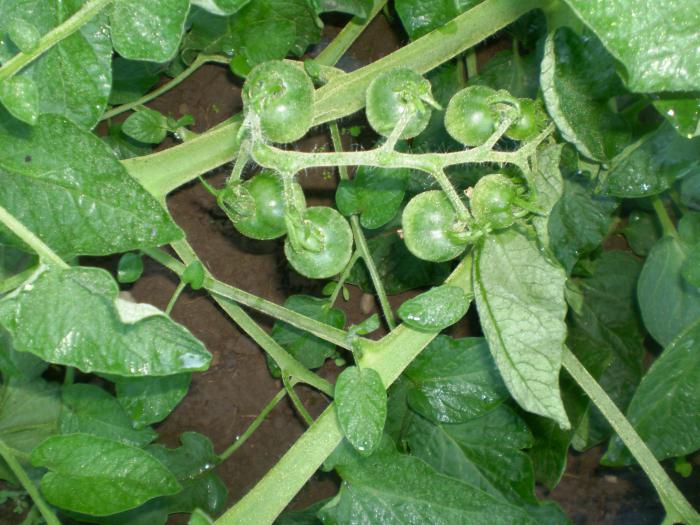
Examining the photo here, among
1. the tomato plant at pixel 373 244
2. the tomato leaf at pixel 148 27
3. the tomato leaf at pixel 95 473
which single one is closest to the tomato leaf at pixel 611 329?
the tomato plant at pixel 373 244

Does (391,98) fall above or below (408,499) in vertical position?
above

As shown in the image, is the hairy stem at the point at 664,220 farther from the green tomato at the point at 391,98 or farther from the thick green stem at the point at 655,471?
the green tomato at the point at 391,98

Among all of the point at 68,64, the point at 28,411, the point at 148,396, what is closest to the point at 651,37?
the point at 68,64

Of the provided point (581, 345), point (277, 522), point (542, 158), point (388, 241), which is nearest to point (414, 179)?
point (388, 241)

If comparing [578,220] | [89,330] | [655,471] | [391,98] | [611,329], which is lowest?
[611,329]

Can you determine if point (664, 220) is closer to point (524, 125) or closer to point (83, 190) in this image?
point (524, 125)

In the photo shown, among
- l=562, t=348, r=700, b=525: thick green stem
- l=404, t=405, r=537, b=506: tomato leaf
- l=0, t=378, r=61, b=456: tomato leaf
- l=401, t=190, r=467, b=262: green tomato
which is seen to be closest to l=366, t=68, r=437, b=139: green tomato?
l=401, t=190, r=467, b=262: green tomato
